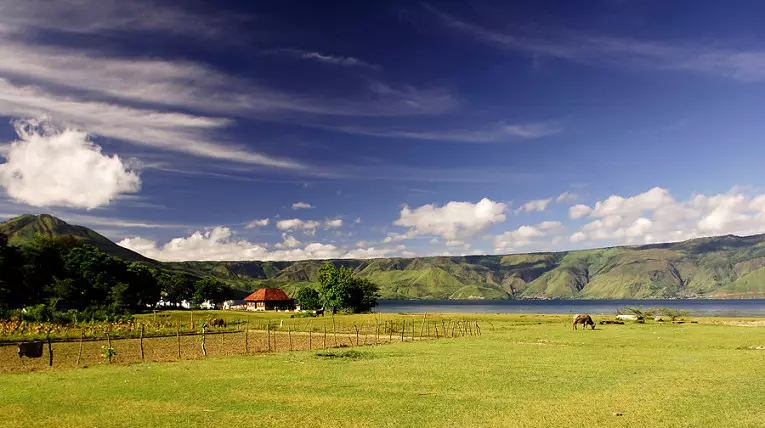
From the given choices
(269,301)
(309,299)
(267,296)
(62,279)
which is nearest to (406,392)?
(62,279)

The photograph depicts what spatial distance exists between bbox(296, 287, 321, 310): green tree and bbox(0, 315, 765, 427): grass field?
336 feet

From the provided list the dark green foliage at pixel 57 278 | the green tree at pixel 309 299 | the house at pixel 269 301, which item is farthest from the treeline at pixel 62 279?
the house at pixel 269 301

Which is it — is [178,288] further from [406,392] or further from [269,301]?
[406,392]

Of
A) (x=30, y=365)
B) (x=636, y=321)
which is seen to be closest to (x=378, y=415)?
(x=30, y=365)

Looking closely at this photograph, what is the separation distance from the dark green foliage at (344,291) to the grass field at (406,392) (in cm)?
8840

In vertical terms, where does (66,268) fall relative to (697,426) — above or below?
above

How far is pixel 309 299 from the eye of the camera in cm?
13312

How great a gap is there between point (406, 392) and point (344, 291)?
10142 centimetres

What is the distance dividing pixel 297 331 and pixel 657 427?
5020 cm

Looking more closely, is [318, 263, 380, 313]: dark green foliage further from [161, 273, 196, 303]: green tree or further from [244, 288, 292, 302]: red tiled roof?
[161, 273, 196, 303]: green tree

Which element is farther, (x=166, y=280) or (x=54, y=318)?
(x=166, y=280)

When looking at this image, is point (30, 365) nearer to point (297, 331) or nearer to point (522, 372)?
point (522, 372)

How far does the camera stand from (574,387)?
19562mm

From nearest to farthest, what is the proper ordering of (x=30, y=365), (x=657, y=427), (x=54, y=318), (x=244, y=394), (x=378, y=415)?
(x=657, y=427), (x=378, y=415), (x=244, y=394), (x=30, y=365), (x=54, y=318)
